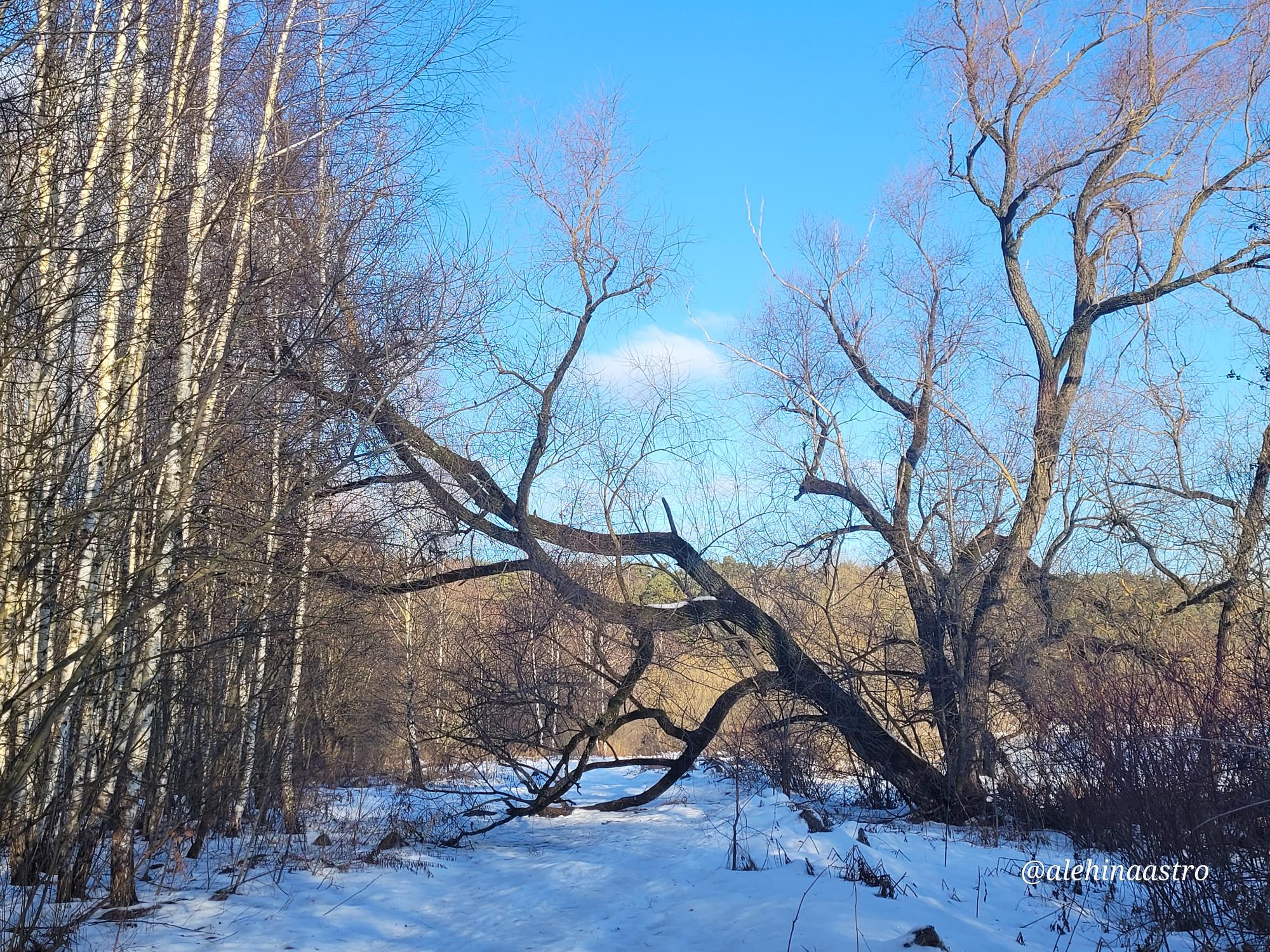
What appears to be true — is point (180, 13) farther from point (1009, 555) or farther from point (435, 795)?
point (1009, 555)

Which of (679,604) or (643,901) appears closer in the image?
(643,901)

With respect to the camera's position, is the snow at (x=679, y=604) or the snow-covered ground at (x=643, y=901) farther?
the snow at (x=679, y=604)

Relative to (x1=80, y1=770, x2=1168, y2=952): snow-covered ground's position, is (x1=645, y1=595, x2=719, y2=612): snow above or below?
above

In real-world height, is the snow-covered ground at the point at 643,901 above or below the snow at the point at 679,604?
below

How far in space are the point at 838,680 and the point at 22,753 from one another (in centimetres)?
963

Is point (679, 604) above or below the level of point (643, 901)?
above

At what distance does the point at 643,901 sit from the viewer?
7207 millimetres

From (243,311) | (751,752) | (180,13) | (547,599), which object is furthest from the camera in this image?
(751,752)

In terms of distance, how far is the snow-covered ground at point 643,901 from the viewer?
213 inches

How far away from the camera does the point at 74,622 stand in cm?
546

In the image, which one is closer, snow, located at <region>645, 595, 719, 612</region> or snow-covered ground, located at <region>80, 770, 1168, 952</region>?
snow-covered ground, located at <region>80, 770, 1168, 952</region>

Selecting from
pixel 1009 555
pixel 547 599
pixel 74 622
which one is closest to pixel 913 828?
pixel 1009 555

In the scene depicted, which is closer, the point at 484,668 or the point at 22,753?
the point at 22,753

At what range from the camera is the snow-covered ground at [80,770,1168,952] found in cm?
542
